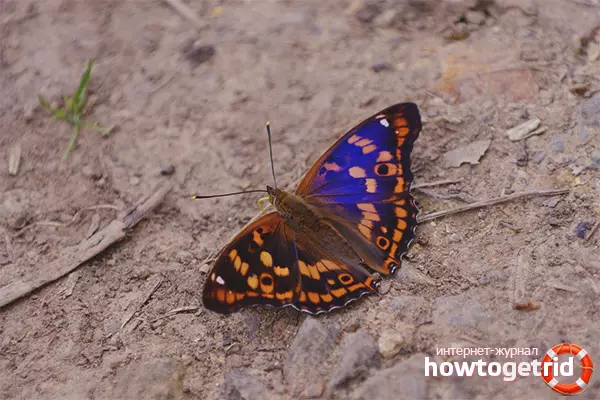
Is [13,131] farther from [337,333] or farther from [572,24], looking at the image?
[572,24]

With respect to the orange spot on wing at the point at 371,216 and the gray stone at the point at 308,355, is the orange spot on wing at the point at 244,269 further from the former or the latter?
the orange spot on wing at the point at 371,216

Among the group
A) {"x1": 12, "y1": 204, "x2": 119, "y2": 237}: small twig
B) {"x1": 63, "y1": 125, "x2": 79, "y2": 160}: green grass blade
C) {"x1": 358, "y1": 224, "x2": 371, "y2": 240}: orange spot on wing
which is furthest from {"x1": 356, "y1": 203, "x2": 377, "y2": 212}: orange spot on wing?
{"x1": 63, "y1": 125, "x2": 79, "y2": 160}: green grass blade

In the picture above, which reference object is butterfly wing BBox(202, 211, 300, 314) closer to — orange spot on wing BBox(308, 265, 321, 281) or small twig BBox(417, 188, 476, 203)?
orange spot on wing BBox(308, 265, 321, 281)

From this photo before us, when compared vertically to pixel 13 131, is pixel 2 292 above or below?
below

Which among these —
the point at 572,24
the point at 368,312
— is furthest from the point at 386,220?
the point at 572,24

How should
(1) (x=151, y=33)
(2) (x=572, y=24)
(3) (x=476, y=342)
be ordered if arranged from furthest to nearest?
(1) (x=151, y=33)
(2) (x=572, y=24)
(3) (x=476, y=342)

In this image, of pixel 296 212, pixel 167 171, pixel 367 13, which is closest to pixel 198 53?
pixel 167 171
